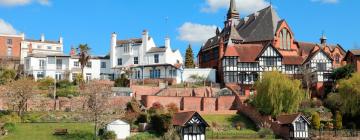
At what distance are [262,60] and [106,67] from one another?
23.6m

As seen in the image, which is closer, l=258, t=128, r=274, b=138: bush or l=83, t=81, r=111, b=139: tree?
l=83, t=81, r=111, b=139: tree

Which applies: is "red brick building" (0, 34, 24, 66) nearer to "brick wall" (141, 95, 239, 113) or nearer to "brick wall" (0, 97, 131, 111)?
"brick wall" (0, 97, 131, 111)

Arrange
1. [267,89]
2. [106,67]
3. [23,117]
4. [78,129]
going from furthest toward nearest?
1. [106,67]
2. [267,89]
3. [23,117]
4. [78,129]

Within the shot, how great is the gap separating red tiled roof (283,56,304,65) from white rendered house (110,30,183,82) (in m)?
15.1

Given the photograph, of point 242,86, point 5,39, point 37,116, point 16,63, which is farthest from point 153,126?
point 5,39

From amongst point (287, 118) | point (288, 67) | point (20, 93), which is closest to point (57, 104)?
point (20, 93)

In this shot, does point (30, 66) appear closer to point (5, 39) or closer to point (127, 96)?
point (5, 39)

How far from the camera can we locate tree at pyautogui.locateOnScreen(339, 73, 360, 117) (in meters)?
59.4

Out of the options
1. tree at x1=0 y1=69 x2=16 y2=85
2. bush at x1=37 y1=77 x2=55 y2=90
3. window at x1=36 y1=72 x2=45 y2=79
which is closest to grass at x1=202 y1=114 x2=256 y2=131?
bush at x1=37 y1=77 x2=55 y2=90

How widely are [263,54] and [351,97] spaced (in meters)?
19.1

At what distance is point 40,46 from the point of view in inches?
3659

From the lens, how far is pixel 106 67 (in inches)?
3297

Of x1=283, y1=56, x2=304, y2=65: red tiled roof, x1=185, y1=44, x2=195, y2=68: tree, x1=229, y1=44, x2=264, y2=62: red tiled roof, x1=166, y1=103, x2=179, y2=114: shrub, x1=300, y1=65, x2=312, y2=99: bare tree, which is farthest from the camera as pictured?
x1=185, y1=44, x2=195, y2=68: tree

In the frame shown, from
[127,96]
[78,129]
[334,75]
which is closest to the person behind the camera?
[78,129]
